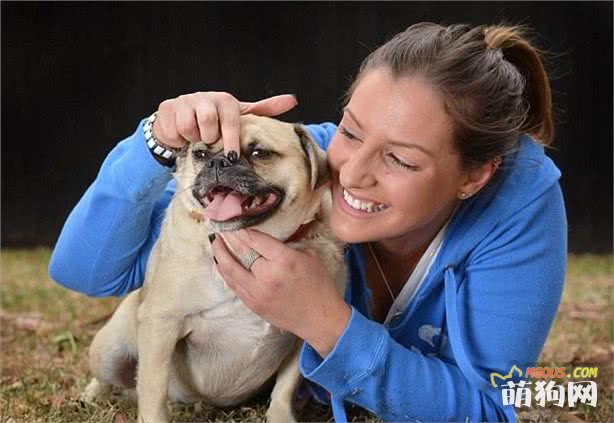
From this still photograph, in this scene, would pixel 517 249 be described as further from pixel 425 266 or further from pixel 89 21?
pixel 89 21

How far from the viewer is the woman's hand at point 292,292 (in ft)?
6.50

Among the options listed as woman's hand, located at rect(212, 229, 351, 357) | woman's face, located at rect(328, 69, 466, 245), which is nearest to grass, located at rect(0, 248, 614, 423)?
woman's hand, located at rect(212, 229, 351, 357)

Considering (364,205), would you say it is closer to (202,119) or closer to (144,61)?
(202,119)

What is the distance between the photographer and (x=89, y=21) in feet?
15.9

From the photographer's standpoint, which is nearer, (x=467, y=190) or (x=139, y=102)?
(x=467, y=190)

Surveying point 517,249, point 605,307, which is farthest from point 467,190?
point 605,307

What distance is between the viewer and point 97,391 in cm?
256

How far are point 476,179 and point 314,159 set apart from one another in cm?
38

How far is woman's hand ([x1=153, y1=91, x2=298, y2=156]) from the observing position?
1.92 metres

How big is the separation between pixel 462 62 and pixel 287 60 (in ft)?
9.55

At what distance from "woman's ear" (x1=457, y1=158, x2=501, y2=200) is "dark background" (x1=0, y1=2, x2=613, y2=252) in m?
2.29

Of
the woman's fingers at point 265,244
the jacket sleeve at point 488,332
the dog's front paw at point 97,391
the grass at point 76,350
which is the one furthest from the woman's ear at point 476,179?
the dog's front paw at point 97,391

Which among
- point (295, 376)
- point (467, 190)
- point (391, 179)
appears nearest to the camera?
point (391, 179)

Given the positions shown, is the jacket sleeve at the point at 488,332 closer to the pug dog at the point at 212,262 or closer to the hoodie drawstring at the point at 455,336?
the hoodie drawstring at the point at 455,336
